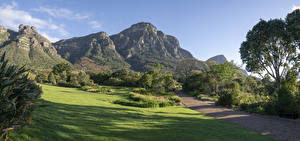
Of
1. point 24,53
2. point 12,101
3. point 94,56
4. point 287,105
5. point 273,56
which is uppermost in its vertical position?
point 94,56

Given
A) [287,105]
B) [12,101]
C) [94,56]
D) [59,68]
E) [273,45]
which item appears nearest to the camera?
[12,101]

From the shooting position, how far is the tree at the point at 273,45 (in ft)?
50.8

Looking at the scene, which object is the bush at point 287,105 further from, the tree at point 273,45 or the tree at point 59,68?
the tree at point 59,68

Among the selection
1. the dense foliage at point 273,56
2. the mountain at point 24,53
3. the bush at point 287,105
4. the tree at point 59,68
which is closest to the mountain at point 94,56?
the mountain at point 24,53

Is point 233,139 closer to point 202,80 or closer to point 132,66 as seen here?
point 202,80

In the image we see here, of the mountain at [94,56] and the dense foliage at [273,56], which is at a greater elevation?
the mountain at [94,56]

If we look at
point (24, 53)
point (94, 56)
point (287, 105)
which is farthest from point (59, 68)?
point (94, 56)

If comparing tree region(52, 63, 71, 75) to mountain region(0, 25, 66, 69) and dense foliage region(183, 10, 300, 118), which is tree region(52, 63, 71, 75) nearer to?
mountain region(0, 25, 66, 69)

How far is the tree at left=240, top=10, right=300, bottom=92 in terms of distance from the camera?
1547 cm

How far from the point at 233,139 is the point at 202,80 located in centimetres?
3645

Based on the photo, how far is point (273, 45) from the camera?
16734mm

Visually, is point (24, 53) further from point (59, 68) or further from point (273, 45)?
point (273, 45)

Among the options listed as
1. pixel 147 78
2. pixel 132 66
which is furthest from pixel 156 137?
pixel 132 66

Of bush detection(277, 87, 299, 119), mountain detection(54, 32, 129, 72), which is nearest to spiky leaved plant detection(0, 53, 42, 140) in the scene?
bush detection(277, 87, 299, 119)
